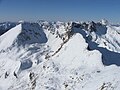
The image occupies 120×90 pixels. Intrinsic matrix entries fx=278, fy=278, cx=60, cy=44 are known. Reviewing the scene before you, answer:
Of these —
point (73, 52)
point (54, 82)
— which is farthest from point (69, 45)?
point (54, 82)

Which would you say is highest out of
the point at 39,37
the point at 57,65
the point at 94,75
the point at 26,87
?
the point at 94,75

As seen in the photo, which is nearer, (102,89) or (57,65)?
(102,89)

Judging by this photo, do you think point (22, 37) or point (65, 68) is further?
point (22, 37)

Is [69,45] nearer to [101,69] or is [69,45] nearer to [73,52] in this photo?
[73,52]

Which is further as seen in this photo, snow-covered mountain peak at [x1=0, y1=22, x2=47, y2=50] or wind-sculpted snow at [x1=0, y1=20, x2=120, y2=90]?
snow-covered mountain peak at [x1=0, y1=22, x2=47, y2=50]

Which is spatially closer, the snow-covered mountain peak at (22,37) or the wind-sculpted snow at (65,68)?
the wind-sculpted snow at (65,68)

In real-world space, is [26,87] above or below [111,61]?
below

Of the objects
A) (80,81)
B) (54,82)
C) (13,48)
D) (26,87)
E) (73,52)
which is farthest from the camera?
(13,48)

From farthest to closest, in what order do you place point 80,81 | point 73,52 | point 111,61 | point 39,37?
point 39,37 → point 73,52 → point 111,61 → point 80,81

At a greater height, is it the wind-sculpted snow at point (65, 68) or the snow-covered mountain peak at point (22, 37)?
the wind-sculpted snow at point (65, 68)

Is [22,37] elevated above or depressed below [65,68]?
below

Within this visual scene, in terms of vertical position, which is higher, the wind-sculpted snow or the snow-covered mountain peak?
the wind-sculpted snow
